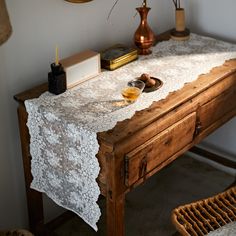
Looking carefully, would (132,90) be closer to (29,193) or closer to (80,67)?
(80,67)

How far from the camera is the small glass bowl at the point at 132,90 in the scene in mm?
1901

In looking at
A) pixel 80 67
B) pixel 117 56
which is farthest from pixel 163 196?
pixel 80 67

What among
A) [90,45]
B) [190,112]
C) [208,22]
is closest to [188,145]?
[190,112]

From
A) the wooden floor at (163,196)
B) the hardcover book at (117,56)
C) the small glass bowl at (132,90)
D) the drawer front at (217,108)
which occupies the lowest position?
the wooden floor at (163,196)

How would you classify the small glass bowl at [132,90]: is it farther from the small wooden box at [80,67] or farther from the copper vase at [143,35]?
the copper vase at [143,35]

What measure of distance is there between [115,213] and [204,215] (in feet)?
1.12

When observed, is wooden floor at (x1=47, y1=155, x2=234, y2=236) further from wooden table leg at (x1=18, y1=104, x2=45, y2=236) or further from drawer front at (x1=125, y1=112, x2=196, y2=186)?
drawer front at (x1=125, y1=112, x2=196, y2=186)

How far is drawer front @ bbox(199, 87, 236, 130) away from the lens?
2.07m

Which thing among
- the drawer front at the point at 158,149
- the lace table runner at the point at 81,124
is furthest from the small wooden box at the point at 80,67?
the drawer front at the point at 158,149

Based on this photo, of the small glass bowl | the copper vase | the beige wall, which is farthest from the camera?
the beige wall

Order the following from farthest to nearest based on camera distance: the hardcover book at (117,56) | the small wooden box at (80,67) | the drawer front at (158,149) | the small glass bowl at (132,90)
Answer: the hardcover book at (117,56) < the small wooden box at (80,67) < the small glass bowl at (132,90) < the drawer front at (158,149)

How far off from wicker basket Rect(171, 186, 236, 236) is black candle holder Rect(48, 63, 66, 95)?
2.02 feet

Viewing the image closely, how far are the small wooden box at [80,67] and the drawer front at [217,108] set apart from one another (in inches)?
17.9

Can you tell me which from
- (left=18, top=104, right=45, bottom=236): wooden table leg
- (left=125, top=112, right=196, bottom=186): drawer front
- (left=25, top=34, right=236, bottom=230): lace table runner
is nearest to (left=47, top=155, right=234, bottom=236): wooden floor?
(left=18, top=104, right=45, bottom=236): wooden table leg
